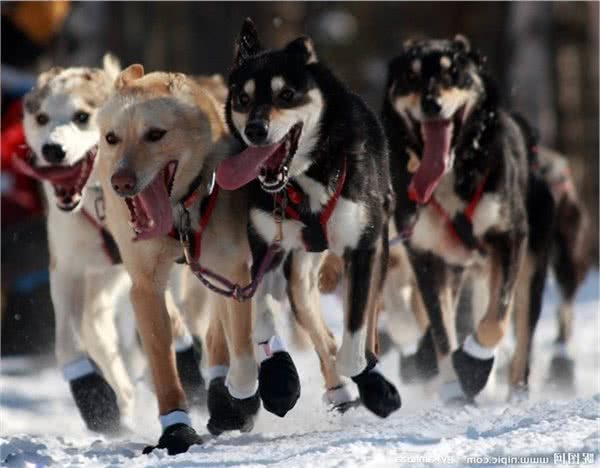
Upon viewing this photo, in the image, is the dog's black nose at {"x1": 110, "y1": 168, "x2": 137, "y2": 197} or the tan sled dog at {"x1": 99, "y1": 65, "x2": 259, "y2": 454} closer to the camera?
the dog's black nose at {"x1": 110, "y1": 168, "x2": 137, "y2": 197}

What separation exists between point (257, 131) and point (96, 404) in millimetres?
1540

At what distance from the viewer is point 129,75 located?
4.23 meters

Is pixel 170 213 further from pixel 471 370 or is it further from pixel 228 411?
pixel 471 370

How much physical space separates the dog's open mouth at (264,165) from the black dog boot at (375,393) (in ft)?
1.98

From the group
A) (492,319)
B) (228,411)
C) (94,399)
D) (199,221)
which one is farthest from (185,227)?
(492,319)

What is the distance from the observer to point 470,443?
371 centimetres

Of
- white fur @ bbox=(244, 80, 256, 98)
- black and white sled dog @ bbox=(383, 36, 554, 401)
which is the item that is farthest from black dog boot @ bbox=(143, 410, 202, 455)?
black and white sled dog @ bbox=(383, 36, 554, 401)

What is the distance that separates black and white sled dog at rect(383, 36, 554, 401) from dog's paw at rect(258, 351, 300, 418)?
990 mm

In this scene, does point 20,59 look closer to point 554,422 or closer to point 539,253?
point 539,253

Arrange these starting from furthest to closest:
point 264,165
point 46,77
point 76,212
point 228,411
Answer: point 46,77
point 76,212
point 228,411
point 264,165

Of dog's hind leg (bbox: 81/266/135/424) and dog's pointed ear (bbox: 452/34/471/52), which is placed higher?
dog's pointed ear (bbox: 452/34/471/52)

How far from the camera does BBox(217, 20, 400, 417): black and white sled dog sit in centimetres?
394

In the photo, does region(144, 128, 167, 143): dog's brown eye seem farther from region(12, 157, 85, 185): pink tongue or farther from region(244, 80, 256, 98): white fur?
region(12, 157, 85, 185): pink tongue

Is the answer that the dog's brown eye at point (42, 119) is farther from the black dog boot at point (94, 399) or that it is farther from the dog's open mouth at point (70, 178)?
the black dog boot at point (94, 399)
